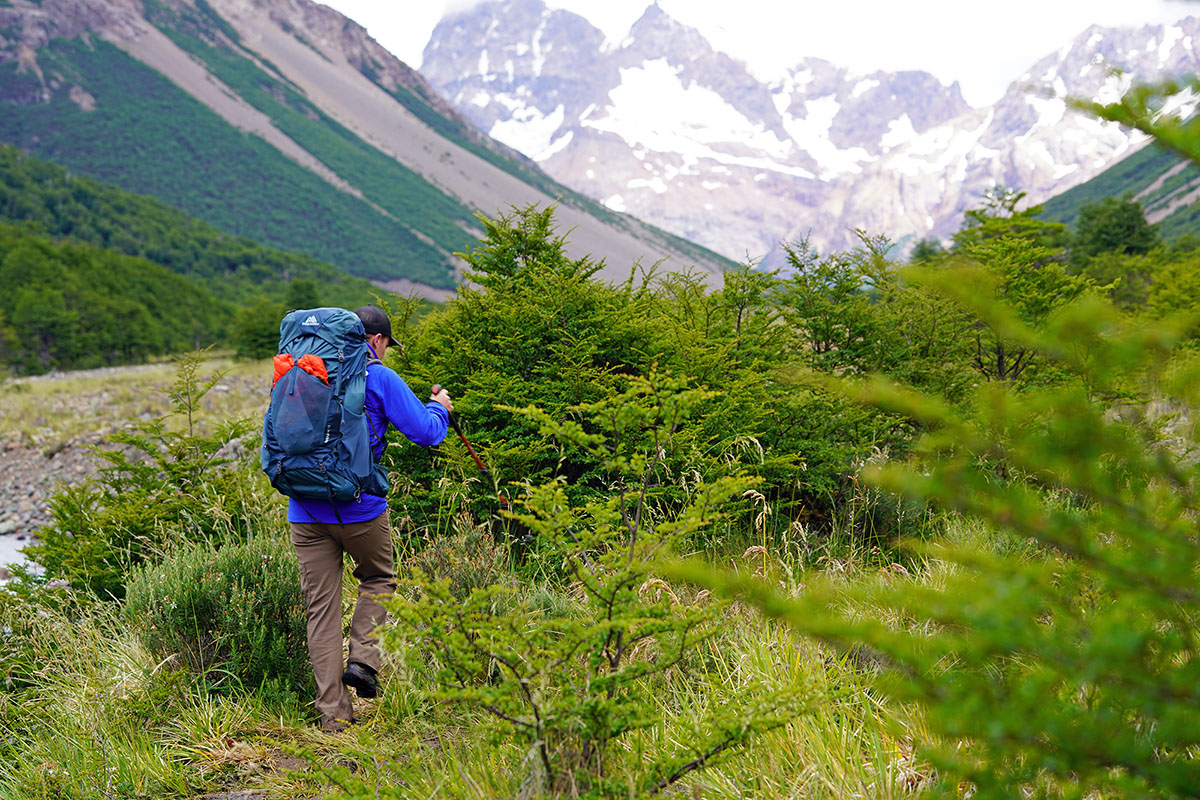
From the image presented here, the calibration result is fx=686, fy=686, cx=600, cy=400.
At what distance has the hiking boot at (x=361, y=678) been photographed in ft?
11.9

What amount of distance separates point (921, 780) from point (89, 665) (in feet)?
14.9

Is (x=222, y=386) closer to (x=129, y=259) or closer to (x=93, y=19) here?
(x=129, y=259)

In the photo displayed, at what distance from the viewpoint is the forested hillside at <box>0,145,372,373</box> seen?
40.6m

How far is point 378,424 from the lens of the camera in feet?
12.1

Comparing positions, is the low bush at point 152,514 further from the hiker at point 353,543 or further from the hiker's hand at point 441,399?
the hiker's hand at point 441,399

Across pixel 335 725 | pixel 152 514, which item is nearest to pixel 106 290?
pixel 152 514

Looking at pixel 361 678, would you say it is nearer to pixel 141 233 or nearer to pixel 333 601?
pixel 333 601

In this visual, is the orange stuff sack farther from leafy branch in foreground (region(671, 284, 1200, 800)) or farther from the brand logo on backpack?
leafy branch in foreground (region(671, 284, 1200, 800))

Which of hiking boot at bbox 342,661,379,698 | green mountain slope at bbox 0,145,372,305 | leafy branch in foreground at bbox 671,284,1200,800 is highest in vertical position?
leafy branch in foreground at bbox 671,284,1200,800

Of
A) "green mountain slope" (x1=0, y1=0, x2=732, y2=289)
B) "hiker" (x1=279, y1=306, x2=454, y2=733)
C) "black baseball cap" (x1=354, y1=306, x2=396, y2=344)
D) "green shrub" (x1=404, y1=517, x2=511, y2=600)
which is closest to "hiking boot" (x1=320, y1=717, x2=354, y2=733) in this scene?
"hiker" (x1=279, y1=306, x2=454, y2=733)

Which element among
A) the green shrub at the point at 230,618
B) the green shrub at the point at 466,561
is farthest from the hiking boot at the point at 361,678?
the green shrub at the point at 466,561

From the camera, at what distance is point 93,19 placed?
169m

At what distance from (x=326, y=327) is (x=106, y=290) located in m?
55.0

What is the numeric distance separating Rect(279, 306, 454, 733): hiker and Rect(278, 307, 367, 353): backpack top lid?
11cm
